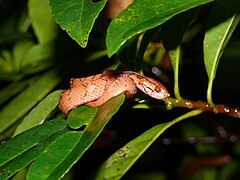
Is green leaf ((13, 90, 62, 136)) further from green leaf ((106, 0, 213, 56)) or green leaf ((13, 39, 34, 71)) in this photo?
green leaf ((13, 39, 34, 71))

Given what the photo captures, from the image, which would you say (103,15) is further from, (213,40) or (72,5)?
(72,5)

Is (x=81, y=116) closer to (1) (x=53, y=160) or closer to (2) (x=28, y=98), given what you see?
(1) (x=53, y=160)

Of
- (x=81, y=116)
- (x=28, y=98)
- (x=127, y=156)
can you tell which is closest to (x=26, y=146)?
(x=81, y=116)

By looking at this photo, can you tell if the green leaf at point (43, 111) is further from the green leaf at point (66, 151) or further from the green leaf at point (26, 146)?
the green leaf at point (66, 151)

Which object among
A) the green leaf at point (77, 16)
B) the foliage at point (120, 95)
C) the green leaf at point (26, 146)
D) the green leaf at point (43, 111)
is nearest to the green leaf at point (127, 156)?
the foliage at point (120, 95)

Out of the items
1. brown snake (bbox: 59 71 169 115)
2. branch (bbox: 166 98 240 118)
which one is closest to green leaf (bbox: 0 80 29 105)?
→ brown snake (bbox: 59 71 169 115)

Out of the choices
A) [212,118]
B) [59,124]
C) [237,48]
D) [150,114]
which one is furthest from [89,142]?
[150,114]
